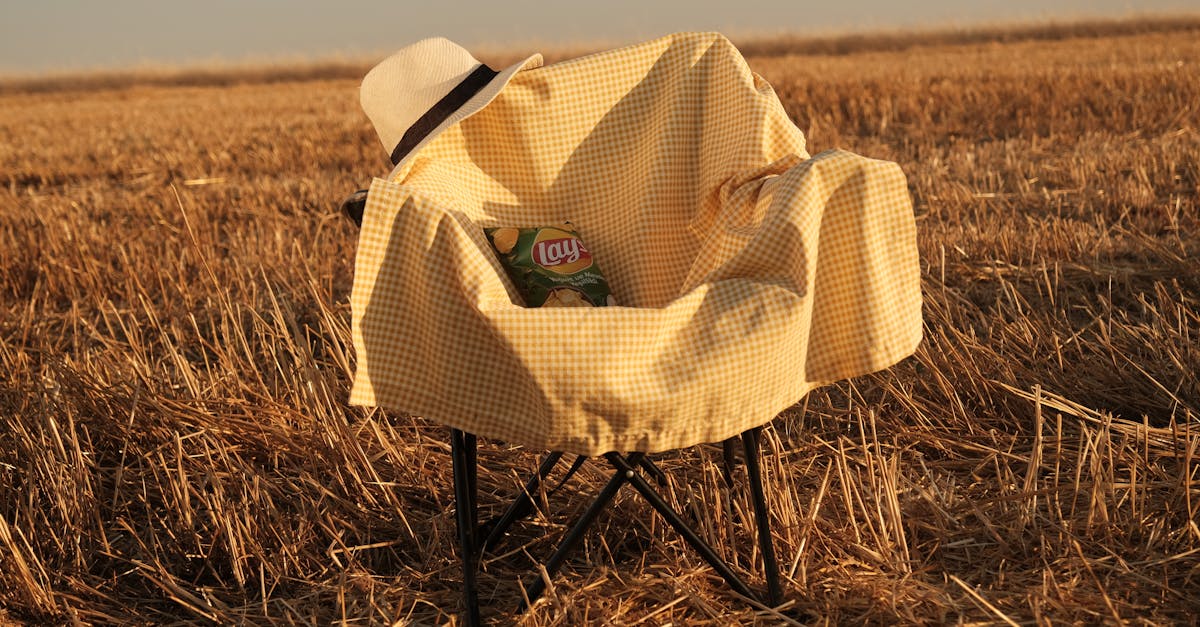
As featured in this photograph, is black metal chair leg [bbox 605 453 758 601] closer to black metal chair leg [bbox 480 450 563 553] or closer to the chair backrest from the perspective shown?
black metal chair leg [bbox 480 450 563 553]

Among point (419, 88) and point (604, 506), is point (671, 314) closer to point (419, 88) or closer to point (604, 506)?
point (604, 506)

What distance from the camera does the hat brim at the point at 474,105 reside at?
189 centimetres

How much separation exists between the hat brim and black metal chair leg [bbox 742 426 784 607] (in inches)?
33.1

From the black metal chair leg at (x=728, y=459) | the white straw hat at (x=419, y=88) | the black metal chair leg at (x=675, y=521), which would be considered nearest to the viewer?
the black metal chair leg at (x=675, y=521)

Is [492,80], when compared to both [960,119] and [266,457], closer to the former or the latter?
[266,457]

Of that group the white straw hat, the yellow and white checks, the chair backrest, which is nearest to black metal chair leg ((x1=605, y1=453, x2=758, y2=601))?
the yellow and white checks

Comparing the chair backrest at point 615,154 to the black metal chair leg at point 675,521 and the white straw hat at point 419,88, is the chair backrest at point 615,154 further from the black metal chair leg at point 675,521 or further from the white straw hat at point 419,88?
the black metal chair leg at point 675,521

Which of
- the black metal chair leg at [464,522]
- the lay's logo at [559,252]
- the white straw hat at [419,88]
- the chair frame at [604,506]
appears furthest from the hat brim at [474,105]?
the black metal chair leg at [464,522]

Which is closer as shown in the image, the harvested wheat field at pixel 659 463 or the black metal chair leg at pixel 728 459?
the harvested wheat field at pixel 659 463

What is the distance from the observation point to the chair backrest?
2.04 m

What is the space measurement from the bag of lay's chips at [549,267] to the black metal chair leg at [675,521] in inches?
14.9

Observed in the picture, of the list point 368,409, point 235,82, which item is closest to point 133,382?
point 368,409

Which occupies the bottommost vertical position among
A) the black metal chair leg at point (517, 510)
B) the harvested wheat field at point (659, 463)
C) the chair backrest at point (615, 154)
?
the harvested wheat field at point (659, 463)

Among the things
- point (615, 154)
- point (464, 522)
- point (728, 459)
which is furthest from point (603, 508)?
point (615, 154)
